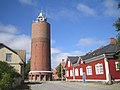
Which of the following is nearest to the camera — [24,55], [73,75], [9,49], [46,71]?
[9,49]

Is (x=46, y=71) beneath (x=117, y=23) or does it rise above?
beneath

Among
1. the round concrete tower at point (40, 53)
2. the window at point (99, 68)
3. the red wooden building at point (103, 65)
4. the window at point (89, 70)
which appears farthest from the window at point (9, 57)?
the round concrete tower at point (40, 53)

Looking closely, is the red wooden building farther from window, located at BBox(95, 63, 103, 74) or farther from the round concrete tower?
the round concrete tower

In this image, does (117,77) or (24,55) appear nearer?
(117,77)

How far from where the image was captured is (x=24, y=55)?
4122cm

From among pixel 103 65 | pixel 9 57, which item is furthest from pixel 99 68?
pixel 9 57

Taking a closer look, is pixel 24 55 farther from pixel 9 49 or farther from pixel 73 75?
pixel 73 75

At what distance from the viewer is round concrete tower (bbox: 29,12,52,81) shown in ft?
227

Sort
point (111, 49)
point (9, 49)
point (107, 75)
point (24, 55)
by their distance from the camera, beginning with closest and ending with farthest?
point (107, 75)
point (111, 49)
point (9, 49)
point (24, 55)

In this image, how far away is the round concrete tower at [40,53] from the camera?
69062 millimetres

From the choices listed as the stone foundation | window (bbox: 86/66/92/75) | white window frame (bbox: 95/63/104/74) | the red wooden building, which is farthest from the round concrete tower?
white window frame (bbox: 95/63/104/74)

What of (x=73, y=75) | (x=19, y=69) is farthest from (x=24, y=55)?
(x=73, y=75)

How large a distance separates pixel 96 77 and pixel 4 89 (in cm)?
2054

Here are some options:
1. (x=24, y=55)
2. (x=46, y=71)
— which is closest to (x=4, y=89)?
(x=24, y=55)
